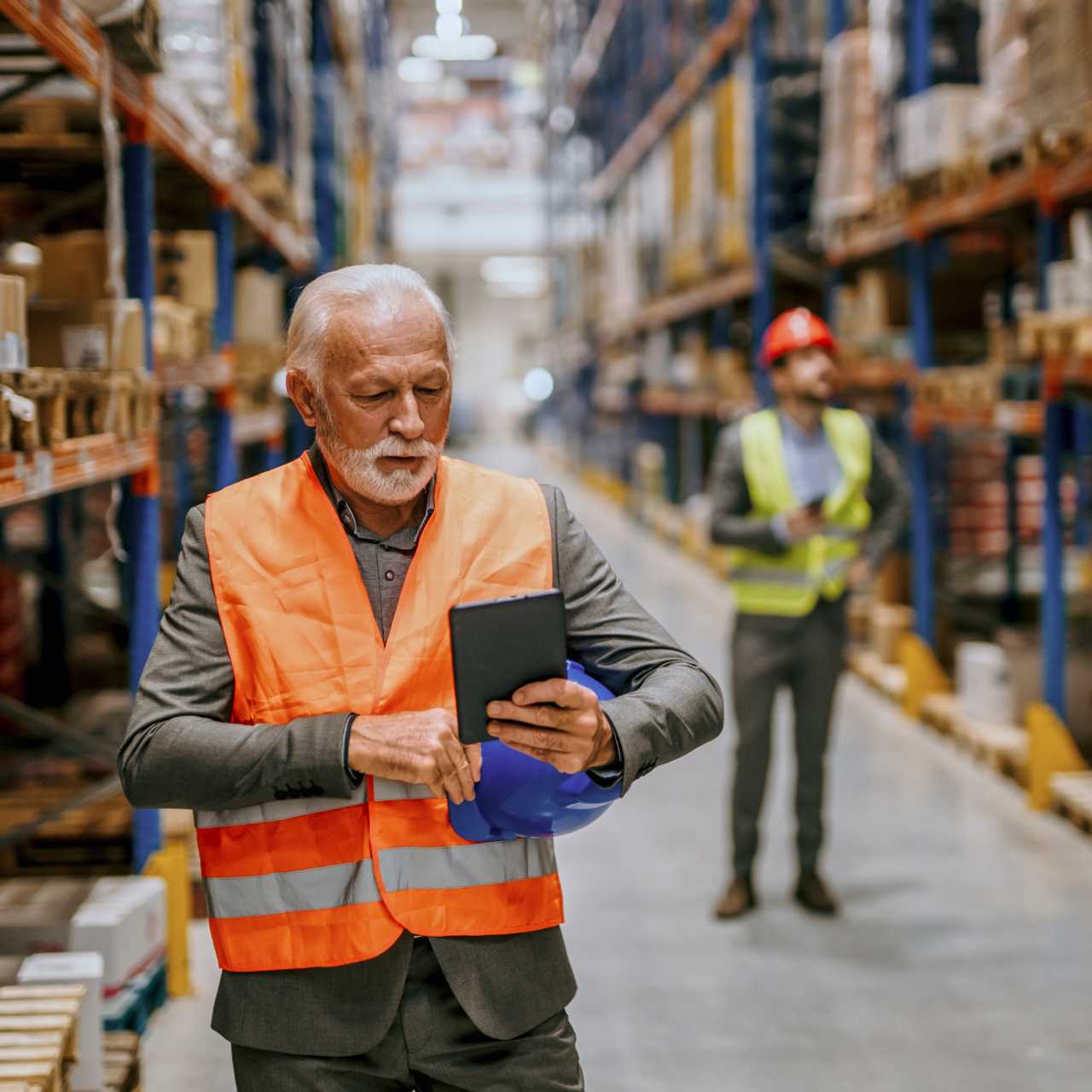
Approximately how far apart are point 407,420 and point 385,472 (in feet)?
0.26

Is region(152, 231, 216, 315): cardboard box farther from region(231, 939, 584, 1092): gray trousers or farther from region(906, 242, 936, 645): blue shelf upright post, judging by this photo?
region(906, 242, 936, 645): blue shelf upright post

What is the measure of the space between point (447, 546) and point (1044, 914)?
12.0 feet

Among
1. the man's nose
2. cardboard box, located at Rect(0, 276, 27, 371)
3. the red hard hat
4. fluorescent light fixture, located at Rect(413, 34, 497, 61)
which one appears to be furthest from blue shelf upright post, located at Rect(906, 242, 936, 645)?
fluorescent light fixture, located at Rect(413, 34, 497, 61)

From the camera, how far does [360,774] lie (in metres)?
1.79

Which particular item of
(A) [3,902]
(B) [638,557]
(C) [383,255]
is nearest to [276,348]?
(A) [3,902]

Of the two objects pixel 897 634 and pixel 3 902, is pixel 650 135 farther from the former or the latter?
pixel 3 902

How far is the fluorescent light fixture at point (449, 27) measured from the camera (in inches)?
981

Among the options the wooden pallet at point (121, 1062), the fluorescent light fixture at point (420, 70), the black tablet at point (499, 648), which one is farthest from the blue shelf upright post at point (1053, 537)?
the fluorescent light fixture at point (420, 70)

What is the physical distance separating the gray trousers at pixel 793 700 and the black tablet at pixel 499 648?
3.08 m

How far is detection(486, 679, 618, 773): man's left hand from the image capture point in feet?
5.56

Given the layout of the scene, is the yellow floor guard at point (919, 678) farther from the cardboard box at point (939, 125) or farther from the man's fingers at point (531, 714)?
the man's fingers at point (531, 714)

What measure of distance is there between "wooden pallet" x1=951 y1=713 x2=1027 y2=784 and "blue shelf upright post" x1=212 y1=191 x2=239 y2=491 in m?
3.51

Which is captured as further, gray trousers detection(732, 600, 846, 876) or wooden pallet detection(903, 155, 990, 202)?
wooden pallet detection(903, 155, 990, 202)

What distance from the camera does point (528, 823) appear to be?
1.86 meters
